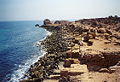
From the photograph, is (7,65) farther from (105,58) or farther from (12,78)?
(105,58)

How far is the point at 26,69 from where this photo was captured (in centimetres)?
3928

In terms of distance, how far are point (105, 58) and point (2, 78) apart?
1891 cm

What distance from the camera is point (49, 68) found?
34.0 metres

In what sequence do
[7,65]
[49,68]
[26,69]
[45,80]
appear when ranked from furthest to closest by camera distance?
[7,65], [26,69], [49,68], [45,80]

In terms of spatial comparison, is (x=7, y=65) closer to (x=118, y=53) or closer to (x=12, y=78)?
(x=12, y=78)

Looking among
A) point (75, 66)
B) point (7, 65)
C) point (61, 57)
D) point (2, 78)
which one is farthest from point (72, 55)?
point (7, 65)

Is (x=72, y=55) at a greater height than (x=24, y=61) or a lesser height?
greater

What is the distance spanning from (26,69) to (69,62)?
554 inches

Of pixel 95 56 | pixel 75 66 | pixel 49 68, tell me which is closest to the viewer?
pixel 75 66

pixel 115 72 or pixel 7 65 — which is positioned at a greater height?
pixel 115 72

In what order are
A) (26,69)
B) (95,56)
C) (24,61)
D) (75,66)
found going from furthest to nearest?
(24,61), (26,69), (95,56), (75,66)

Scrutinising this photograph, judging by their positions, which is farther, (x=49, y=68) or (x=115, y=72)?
(x=49, y=68)

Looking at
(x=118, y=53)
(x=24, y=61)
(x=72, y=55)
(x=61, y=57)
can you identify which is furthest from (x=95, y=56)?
(x=24, y=61)

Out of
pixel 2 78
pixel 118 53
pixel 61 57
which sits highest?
pixel 118 53
